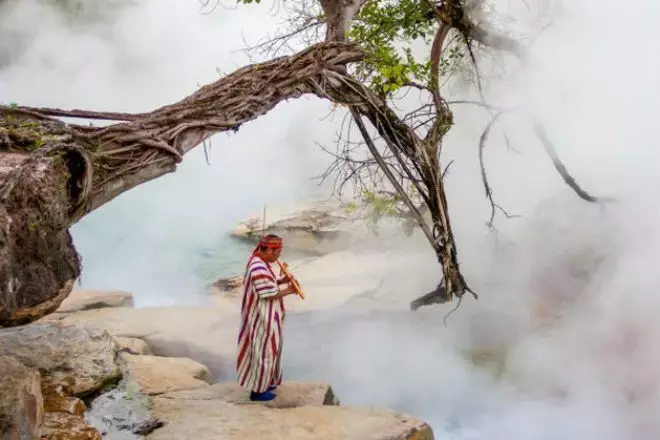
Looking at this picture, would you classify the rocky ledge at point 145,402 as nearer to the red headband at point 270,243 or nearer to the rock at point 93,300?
the red headband at point 270,243

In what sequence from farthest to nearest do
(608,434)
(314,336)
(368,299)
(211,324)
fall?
(368,299), (314,336), (211,324), (608,434)

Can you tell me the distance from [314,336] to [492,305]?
2.16 meters

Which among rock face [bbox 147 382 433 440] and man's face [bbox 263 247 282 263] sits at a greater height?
man's face [bbox 263 247 282 263]

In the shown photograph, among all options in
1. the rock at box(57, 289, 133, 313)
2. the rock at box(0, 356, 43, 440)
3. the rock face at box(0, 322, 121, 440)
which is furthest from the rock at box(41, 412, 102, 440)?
the rock at box(57, 289, 133, 313)

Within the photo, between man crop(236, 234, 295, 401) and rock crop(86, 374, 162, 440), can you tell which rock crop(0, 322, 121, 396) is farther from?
man crop(236, 234, 295, 401)

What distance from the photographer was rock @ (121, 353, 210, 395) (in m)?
4.55

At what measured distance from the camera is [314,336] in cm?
711

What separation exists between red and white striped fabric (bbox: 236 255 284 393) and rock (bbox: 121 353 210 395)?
0.58 m

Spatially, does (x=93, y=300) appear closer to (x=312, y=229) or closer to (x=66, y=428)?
(x=66, y=428)

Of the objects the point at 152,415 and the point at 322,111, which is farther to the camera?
the point at 322,111

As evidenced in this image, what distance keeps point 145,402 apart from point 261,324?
0.92m

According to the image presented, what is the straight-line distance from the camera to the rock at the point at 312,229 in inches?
437

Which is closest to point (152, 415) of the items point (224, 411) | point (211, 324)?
point (224, 411)

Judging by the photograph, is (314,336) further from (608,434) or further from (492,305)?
(608,434)
